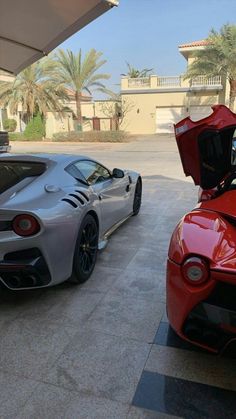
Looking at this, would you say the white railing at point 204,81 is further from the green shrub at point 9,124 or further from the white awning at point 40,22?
the white awning at point 40,22

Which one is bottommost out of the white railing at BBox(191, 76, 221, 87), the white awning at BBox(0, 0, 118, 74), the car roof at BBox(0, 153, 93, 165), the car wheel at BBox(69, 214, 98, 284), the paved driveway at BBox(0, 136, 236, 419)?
the paved driveway at BBox(0, 136, 236, 419)

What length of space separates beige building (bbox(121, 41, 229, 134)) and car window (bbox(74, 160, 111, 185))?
2895cm

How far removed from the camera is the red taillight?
2898mm

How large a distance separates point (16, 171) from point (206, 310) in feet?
8.23

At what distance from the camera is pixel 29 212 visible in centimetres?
289

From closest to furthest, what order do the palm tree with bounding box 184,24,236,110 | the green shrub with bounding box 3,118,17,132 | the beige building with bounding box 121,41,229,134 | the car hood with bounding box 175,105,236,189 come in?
1. the car hood with bounding box 175,105,236,189
2. the palm tree with bounding box 184,24,236,110
3. the beige building with bounding box 121,41,229,134
4. the green shrub with bounding box 3,118,17,132

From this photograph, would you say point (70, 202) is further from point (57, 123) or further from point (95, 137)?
point (57, 123)

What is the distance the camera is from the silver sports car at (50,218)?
2.91m

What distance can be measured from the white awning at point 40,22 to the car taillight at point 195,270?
3.77 metres

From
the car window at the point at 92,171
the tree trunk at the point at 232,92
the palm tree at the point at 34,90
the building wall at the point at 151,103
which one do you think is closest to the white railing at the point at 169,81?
the building wall at the point at 151,103

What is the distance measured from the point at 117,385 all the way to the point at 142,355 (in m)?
0.33

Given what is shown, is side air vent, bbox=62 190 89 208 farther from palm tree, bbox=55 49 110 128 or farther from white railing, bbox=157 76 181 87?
white railing, bbox=157 76 181 87

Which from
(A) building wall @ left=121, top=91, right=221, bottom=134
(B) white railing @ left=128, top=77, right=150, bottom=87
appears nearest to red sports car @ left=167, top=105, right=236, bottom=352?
(A) building wall @ left=121, top=91, right=221, bottom=134

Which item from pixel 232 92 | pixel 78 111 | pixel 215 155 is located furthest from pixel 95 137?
pixel 215 155
